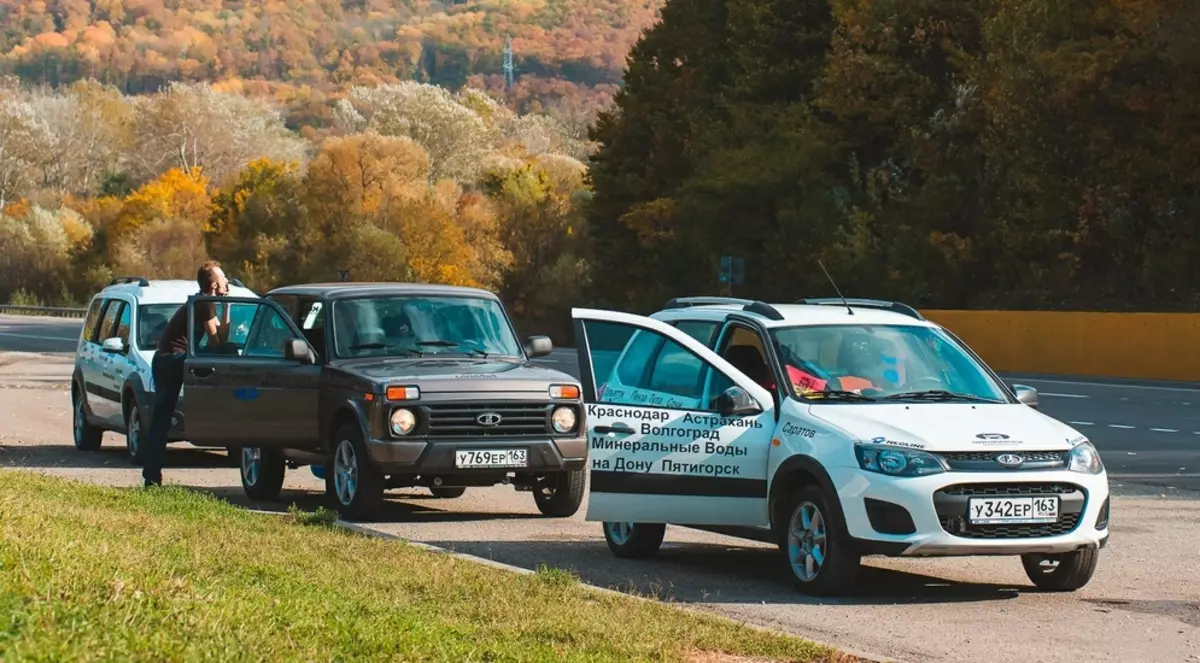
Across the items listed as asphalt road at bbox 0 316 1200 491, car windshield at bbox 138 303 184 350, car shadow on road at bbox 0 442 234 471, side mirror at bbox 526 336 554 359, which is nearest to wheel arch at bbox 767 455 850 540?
side mirror at bbox 526 336 554 359

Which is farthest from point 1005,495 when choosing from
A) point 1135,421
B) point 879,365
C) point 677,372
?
point 1135,421

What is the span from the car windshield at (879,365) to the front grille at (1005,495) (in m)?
0.99

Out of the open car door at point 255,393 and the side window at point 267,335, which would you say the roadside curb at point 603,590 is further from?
the side window at point 267,335

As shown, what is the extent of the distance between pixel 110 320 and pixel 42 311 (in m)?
81.1

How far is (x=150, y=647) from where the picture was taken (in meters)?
6.15

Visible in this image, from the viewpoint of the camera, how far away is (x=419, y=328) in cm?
1532

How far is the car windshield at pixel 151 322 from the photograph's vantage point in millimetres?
20297

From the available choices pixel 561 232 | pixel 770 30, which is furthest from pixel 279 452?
pixel 561 232

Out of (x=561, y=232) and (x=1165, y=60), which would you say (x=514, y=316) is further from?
(x=1165, y=60)

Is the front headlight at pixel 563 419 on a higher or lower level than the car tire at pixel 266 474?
higher

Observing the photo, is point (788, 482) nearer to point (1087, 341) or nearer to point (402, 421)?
point (402, 421)

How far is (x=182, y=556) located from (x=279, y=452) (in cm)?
563

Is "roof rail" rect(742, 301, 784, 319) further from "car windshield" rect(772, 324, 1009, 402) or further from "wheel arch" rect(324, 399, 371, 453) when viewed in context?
"wheel arch" rect(324, 399, 371, 453)

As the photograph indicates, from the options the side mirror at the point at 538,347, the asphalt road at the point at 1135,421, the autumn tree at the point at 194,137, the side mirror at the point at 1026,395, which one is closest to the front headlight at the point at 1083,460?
the side mirror at the point at 1026,395
